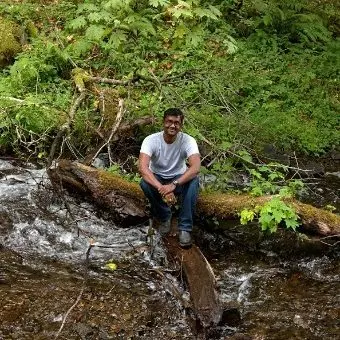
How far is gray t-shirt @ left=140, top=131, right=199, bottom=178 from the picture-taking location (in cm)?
654

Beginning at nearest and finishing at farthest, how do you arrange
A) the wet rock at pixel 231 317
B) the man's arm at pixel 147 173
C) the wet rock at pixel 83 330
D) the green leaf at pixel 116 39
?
the wet rock at pixel 83 330, the wet rock at pixel 231 317, the man's arm at pixel 147 173, the green leaf at pixel 116 39

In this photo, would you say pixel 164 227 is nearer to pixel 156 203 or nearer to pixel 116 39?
pixel 156 203

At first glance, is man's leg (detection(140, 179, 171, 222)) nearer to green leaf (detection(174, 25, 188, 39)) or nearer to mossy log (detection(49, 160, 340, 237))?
mossy log (detection(49, 160, 340, 237))

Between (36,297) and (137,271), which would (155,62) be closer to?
(137,271)

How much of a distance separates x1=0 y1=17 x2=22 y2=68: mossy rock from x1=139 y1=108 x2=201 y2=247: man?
646 cm

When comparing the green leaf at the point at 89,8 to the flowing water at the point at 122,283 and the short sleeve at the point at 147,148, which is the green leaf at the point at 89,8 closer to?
the flowing water at the point at 122,283

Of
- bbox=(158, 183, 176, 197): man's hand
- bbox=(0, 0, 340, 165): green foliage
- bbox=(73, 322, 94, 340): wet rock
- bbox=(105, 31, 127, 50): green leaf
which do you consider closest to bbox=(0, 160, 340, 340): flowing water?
bbox=(73, 322, 94, 340): wet rock

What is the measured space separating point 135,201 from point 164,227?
23.4 inches

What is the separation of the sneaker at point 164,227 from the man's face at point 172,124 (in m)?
1.14

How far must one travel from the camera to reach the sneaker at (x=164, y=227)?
21.9ft

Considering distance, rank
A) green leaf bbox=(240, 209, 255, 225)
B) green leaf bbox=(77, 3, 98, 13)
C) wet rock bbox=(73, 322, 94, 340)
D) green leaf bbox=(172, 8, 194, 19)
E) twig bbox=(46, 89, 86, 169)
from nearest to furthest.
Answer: wet rock bbox=(73, 322, 94, 340) < green leaf bbox=(240, 209, 255, 225) < twig bbox=(46, 89, 86, 169) < green leaf bbox=(172, 8, 194, 19) < green leaf bbox=(77, 3, 98, 13)

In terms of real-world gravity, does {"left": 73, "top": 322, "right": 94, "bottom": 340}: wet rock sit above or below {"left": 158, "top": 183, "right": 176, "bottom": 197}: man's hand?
below

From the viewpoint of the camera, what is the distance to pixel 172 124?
6.35 m

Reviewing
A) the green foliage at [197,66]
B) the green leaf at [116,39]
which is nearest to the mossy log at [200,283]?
the green foliage at [197,66]
